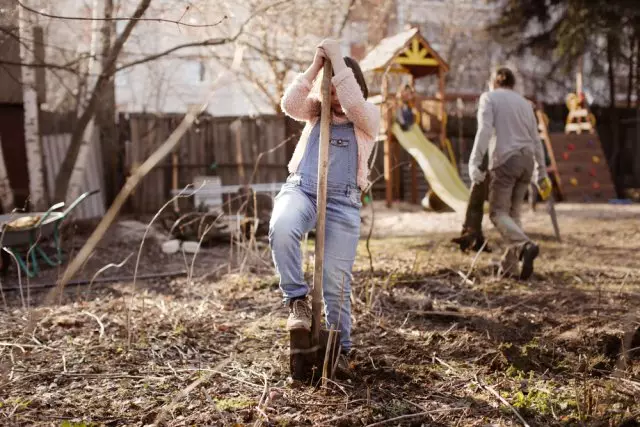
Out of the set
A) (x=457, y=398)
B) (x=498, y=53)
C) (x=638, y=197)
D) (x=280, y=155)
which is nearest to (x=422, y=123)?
(x=280, y=155)

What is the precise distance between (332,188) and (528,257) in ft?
10.6

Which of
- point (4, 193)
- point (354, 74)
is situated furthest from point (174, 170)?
point (354, 74)

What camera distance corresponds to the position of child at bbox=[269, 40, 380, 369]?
3180mm

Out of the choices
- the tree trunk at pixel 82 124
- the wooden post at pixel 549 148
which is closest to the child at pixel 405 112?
the wooden post at pixel 549 148

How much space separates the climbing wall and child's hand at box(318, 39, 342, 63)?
12.5 m

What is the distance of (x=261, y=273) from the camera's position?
6.46m

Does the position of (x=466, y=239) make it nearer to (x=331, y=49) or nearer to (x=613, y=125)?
(x=331, y=49)

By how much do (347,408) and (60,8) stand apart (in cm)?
843

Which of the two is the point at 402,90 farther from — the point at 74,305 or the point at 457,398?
the point at 457,398

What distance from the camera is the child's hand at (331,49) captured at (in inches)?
125

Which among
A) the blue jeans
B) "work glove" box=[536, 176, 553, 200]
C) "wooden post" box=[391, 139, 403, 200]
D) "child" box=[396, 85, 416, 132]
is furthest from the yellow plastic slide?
the blue jeans

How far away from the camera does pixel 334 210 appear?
3361mm

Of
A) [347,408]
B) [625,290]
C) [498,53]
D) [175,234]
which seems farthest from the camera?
[498,53]

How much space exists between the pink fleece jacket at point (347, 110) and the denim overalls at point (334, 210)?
0.04 m
